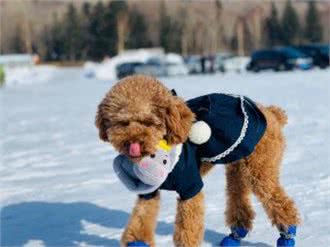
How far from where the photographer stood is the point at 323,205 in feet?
17.8

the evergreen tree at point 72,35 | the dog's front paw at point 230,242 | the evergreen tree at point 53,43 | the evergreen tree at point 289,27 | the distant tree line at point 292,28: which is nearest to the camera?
the dog's front paw at point 230,242

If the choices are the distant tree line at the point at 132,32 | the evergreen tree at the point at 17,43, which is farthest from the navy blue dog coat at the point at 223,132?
the evergreen tree at the point at 17,43

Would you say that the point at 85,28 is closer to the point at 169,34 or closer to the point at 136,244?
the point at 169,34

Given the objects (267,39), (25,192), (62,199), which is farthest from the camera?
(267,39)

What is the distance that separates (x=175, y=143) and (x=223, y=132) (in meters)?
0.54

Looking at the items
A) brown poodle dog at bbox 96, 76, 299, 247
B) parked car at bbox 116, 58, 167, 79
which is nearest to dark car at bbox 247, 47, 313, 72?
parked car at bbox 116, 58, 167, 79

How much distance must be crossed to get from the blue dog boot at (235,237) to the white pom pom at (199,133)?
3.32 ft

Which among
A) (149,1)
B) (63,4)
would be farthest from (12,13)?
(149,1)

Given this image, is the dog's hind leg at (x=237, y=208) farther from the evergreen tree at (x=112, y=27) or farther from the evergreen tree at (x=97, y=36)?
the evergreen tree at (x=97, y=36)

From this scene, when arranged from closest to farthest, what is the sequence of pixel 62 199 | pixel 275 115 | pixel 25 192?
pixel 275 115
pixel 62 199
pixel 25 192

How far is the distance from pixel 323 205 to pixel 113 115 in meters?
2.70

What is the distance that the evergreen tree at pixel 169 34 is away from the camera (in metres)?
78.6

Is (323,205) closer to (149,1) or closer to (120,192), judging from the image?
(120,192)

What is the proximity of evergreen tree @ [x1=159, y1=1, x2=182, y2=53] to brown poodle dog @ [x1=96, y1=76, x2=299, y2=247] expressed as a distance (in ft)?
245
